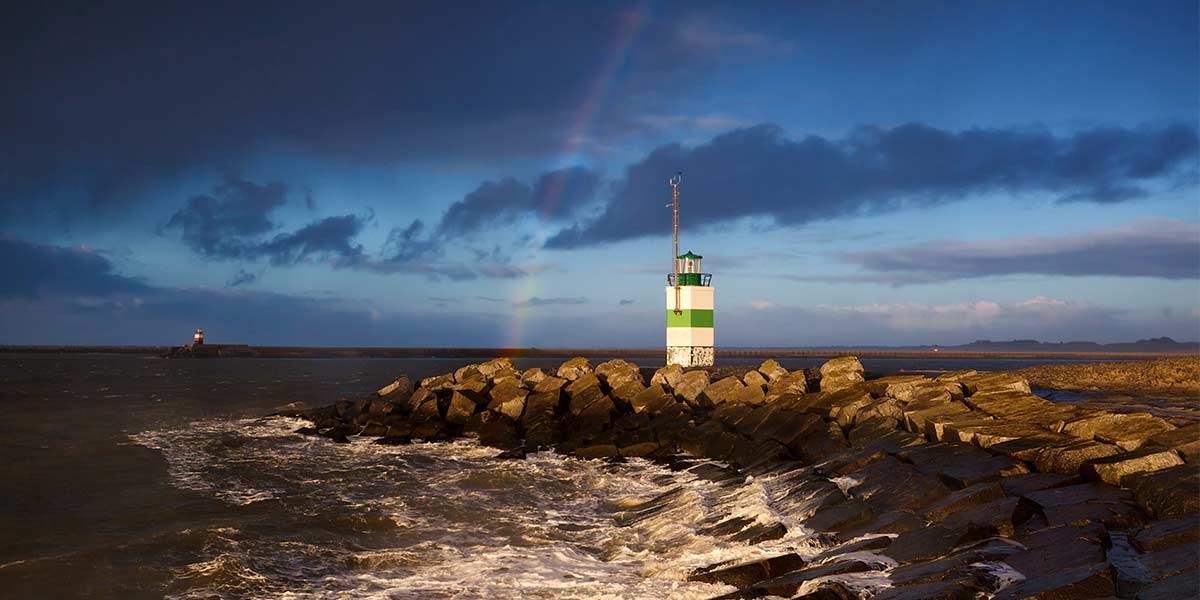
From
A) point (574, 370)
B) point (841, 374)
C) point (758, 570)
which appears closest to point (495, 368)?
point (574, 370)

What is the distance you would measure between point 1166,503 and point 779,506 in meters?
4.47

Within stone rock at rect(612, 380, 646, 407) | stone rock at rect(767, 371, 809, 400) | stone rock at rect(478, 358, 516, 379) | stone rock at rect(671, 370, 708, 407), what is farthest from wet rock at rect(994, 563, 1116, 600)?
stone rock at rect(478, 358, 516, 379)

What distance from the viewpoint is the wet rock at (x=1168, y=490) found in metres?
7.31

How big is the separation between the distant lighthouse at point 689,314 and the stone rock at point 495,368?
19.7ft

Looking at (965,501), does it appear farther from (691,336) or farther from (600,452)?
(691,336)

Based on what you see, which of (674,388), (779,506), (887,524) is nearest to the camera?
(887,524)

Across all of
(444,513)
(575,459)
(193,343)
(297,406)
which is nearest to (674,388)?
(575,459)

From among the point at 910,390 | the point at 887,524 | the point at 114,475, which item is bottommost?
the point at 114,475

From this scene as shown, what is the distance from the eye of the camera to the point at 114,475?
17.6 meters

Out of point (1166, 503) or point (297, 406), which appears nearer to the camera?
point (1166, 503)

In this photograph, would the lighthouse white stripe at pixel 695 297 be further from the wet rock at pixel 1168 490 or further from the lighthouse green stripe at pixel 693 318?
the wet rock at pixel 1168 490

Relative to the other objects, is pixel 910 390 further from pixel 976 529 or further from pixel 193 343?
pixel 193 343

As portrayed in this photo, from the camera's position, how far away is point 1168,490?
7.68 metres

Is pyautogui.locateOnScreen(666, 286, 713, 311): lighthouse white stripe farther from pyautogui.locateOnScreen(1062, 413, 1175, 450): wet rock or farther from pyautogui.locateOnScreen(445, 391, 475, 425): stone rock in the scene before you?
pyautogui.locateOnScreen(1062, 413, 1175, 450): wet rock
